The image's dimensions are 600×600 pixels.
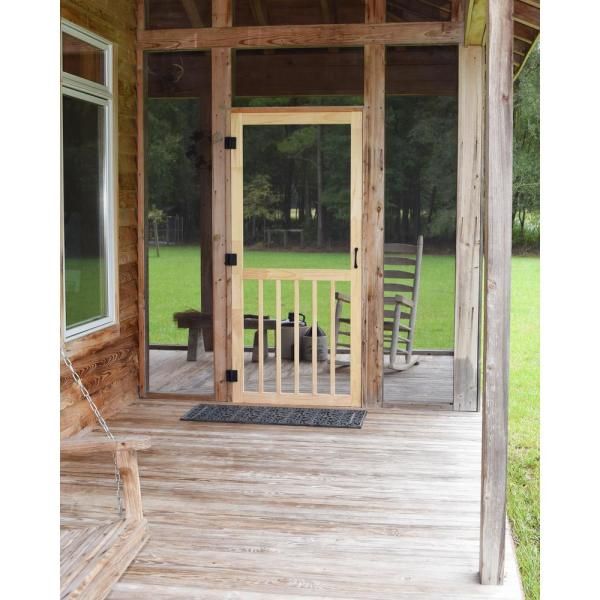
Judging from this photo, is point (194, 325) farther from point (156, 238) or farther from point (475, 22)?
point (475, 22)

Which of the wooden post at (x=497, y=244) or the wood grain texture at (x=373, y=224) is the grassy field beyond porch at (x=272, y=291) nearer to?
the wood grain texture at (x=373, y=224)

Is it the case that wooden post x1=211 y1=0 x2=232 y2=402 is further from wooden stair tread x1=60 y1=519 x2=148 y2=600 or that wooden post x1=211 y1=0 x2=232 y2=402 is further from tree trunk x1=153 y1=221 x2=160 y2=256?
wooden stair tread x1=60 y1=519 x2=148 y2=600

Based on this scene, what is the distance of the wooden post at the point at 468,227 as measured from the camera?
20.1 feet

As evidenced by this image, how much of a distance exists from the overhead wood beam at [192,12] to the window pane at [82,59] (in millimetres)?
833

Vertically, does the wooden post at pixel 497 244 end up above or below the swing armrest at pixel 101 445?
above

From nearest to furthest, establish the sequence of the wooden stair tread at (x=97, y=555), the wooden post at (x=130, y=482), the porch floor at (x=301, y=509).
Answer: the wooden stair tread at (x=97, y=555) → the porch floor at (x=301, y=509) → the wooden post at (x=130, y=482)

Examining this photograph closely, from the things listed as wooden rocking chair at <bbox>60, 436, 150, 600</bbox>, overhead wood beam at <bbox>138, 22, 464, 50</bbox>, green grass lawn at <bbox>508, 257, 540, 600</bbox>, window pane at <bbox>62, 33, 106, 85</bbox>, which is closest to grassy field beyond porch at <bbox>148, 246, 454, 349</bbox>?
green grass lawn at <bbox>508, 257, 540, 600</bbox>

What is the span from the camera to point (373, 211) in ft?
20.5

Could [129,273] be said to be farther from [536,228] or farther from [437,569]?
[536,228]

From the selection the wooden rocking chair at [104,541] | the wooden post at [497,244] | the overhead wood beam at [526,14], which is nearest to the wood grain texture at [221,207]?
the overhead wood beam at [526,14]

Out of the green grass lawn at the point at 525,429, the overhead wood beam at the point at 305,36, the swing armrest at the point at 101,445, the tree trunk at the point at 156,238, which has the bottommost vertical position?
the green grass lawn at the point at 525,429

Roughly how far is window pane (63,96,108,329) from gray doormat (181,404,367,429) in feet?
3.30

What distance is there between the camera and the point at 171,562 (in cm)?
348

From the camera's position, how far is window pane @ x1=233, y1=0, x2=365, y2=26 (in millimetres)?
6277
